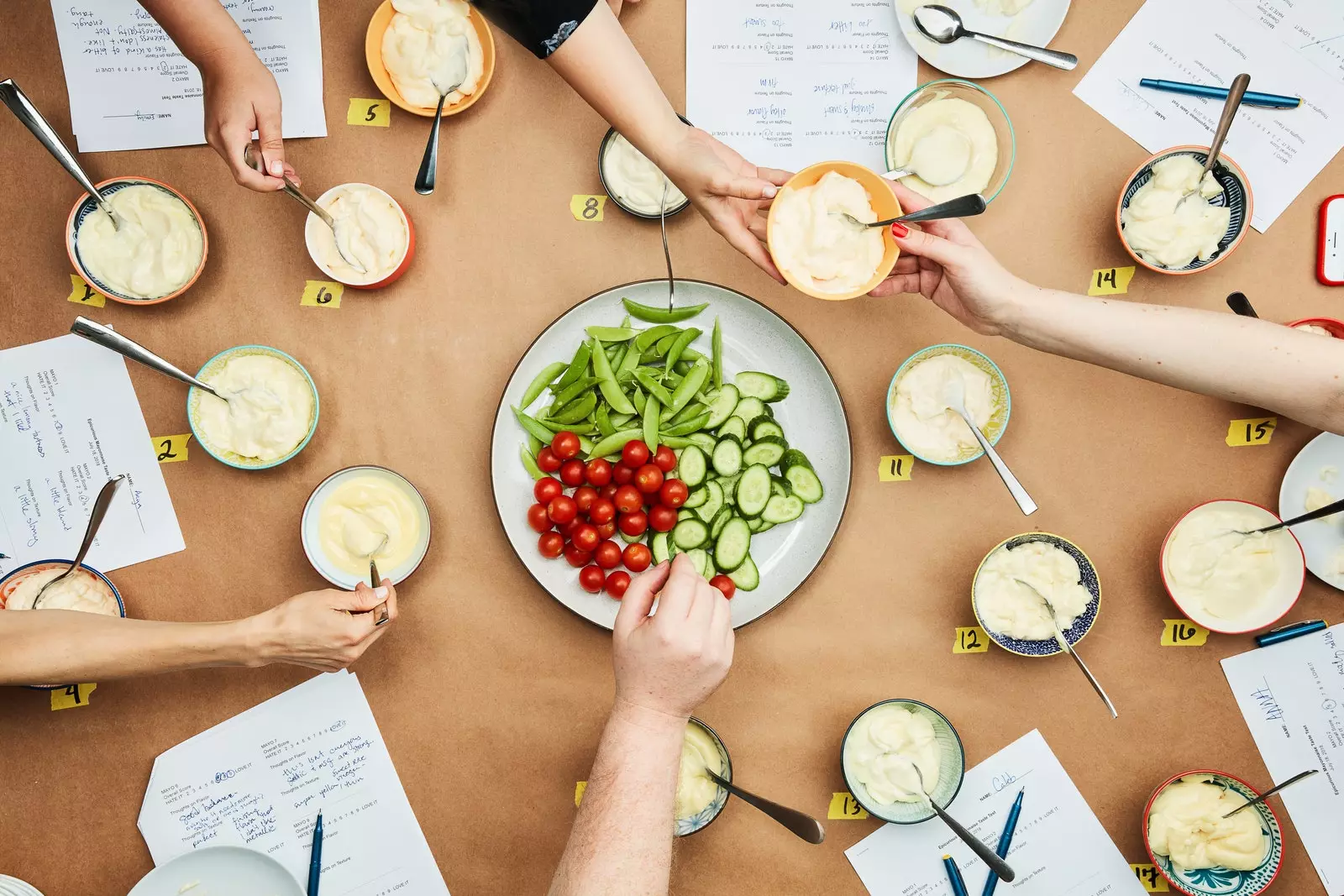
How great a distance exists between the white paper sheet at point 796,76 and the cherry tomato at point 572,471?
0.85 m

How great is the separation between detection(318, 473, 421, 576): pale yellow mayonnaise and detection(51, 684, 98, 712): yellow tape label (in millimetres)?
697

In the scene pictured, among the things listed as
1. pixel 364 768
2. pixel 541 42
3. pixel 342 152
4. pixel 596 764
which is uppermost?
pixel 541 42

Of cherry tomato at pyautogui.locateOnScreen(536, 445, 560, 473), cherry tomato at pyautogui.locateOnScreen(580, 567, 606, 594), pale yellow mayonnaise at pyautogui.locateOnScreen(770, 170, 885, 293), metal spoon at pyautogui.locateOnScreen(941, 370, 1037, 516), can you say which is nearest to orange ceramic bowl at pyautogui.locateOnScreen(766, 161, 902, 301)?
pale yellow mayonnaise at pyautogui.locateOnScreen(770, 170, 885, 293)

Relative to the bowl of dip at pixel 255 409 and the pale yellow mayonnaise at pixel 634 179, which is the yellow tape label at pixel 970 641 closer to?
the pale yellow mayonnaise at pixel 634 179

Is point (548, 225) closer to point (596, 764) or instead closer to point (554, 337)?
point (554, 337)

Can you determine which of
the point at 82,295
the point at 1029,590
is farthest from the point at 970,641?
the point at 82,295

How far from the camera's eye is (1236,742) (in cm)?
190

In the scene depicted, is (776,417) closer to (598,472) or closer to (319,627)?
(598,472)

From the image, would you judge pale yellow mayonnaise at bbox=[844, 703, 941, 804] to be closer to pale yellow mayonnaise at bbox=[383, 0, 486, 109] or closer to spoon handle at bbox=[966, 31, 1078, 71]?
spoon handle at bbox=[966, 31, 1078, 71]

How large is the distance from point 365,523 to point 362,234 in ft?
2.27

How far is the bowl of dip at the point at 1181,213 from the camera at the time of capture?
1.83 metres

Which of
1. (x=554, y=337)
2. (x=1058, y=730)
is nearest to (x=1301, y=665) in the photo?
(x=1058, y=730)

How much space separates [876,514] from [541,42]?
131 cm

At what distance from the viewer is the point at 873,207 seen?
1710 mm
